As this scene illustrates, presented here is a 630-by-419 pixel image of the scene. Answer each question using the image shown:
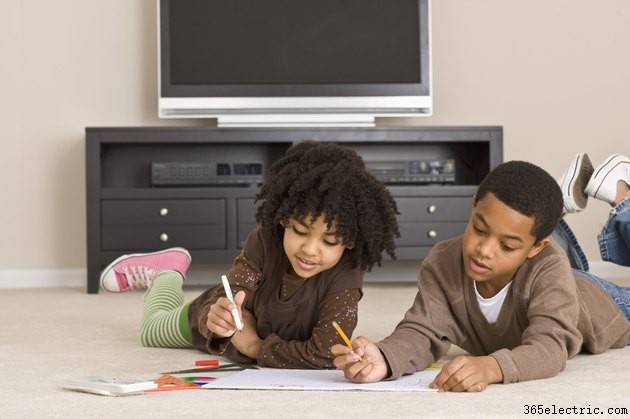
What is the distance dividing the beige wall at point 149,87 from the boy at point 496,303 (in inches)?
91.5

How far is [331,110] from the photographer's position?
12.7 ft

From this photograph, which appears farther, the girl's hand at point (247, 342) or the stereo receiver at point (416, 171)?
the stereo receiver at point (416, 171)

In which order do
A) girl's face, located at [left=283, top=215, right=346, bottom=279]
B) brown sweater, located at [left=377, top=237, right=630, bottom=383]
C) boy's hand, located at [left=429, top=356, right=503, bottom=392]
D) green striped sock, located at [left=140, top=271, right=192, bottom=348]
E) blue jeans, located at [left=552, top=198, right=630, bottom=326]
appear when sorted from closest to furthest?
boy's hand, located at [left=429, top=356, right=503, bottom=392]
brown sweater, located at [left=377, top=237, right=630, bottom=383]
girl's face, located at [left=283, top=215, right=346, bottom=279]
green striped sock, located at [left=140, top=271, right=192, bottom=348]
blue jeans, located at [left=552, top=198, right=630, bottom=326]

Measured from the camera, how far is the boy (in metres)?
1.55

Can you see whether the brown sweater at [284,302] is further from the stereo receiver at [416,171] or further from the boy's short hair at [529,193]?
the stereo receiver at [416,171]

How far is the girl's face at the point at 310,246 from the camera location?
170 centimetres

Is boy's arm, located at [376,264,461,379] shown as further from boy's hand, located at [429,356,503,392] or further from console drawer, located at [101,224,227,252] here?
console drawer, located at [101,224,227,252]

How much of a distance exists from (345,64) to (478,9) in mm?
647

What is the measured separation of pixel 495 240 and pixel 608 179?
2.43 ft

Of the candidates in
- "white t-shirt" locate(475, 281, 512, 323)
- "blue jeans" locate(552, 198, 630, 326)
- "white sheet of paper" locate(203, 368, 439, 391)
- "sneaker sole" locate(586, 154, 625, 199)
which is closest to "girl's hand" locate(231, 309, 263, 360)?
"white sheet of paper" locate(203, 368, 439, 391)

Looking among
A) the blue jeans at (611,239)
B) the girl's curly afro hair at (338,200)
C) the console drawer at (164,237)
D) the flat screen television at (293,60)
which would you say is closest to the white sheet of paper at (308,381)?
the girl's curly afro hair at (338,200)

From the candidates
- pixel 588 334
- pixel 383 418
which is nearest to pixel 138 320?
pixel 588 334

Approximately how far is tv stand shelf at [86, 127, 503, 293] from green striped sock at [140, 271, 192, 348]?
4.40 feet

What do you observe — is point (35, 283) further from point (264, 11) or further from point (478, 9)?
point (478, 9)
